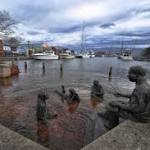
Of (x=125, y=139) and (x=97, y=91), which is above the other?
(x=125, y=139)

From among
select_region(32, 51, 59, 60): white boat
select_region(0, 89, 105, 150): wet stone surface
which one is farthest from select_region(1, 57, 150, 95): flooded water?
select_region(32, 51, 59, 60): white boat

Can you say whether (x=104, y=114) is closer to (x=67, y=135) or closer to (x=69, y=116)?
(x=67, y=135)

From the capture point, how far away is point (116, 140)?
4.06 m

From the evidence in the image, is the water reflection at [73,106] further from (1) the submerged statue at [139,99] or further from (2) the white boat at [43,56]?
(2) the white boat at [43,56]

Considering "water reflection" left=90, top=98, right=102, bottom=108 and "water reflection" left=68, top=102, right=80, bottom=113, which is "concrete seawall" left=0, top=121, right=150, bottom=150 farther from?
"water reflection" left=90, top=98, right=102, bottom=108

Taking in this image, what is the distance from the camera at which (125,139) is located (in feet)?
13.4

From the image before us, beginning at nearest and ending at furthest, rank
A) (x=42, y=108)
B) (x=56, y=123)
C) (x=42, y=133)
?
(x=42, y=133) → (x=42, y=108) → (x=56, y=123)

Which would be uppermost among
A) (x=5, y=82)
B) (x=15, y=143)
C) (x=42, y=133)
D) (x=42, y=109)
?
(x=15, y=143)

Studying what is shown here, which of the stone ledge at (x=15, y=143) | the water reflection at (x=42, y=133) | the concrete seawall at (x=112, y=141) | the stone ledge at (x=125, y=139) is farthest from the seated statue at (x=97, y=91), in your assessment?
the stone ledge at (x=15, y=143)

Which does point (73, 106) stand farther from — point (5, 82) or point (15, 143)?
point (5, 82)

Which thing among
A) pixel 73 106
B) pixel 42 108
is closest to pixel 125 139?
pixel 42 108

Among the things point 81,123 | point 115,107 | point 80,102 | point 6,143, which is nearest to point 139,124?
point 115,107

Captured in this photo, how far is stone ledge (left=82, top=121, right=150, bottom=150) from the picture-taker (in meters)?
3.85

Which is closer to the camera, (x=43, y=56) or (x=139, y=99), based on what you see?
(x=139, y=99)
